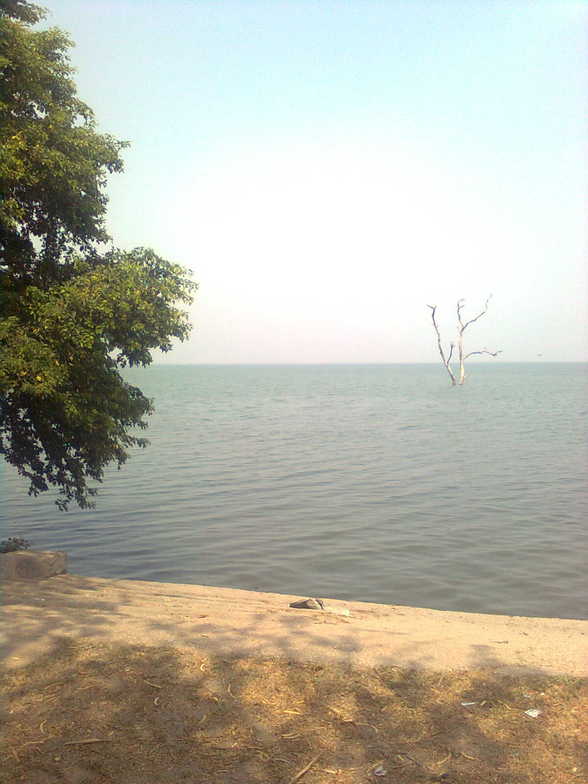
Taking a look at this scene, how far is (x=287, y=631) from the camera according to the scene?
919cm

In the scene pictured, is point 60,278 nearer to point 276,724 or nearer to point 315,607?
point 315,607

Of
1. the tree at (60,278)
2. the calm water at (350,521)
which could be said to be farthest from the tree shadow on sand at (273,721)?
the calm water at (350,521)

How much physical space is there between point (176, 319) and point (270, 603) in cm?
589

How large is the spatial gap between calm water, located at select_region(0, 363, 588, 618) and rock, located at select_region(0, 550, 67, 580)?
2.34 m

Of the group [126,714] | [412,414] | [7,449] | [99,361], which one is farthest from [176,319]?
[412,414]

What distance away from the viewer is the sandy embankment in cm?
802

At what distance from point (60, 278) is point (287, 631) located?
27.5ft

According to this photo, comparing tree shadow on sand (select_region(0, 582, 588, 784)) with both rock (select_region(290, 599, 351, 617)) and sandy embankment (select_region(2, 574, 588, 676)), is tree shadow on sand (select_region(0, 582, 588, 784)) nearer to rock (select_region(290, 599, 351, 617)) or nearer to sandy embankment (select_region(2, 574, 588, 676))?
sandy embankment (select_region(2, 574, 588, 676))

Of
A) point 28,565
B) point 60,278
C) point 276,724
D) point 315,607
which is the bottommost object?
point 315,607

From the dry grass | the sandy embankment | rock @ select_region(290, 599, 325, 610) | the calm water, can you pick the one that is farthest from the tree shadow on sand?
the calm water

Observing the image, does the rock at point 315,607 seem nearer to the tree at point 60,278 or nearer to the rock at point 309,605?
the rock at point 309,605

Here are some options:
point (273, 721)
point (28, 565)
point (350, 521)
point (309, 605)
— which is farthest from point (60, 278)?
point (350, 521)

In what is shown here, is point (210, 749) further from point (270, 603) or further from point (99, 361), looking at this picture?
point (99, 361)

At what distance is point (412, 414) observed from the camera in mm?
66438
